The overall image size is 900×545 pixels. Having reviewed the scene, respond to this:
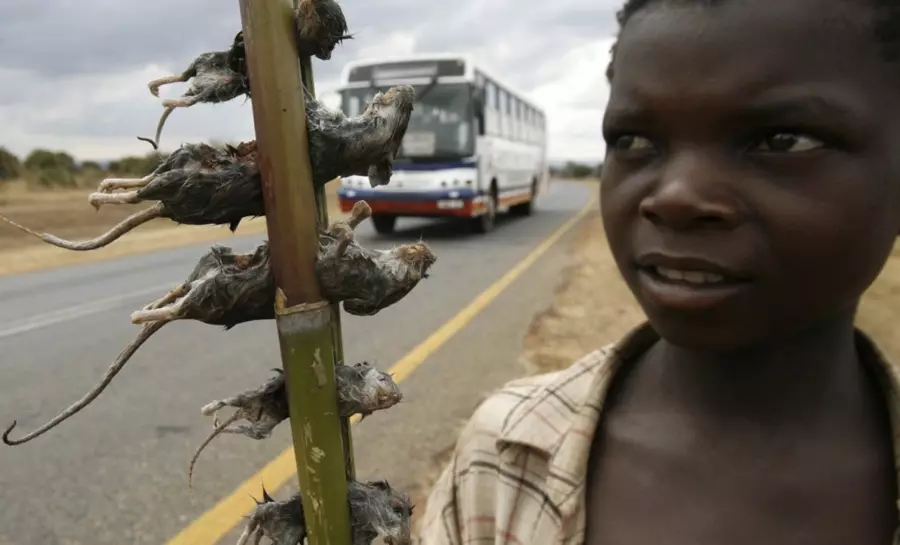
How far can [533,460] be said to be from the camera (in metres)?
1.14

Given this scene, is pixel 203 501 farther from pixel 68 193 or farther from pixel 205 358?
pixel 68 193

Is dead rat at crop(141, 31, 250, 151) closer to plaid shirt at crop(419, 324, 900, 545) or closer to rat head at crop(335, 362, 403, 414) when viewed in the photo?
rat head at crop(335, 362, 403, 414)

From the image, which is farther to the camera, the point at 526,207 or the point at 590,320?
the point at 526,207

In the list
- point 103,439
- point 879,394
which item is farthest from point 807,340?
point 103,439

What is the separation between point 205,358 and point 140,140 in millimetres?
5070

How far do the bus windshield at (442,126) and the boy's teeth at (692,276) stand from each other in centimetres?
1131

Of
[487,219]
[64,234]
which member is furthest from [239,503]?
[64,234]

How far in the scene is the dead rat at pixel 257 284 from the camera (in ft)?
1.79

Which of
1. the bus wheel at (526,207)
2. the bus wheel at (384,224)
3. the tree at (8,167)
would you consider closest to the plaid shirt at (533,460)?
the bus wheel at (384,224)

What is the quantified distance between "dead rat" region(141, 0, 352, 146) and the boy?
43 centimetres

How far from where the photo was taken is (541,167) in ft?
70.8

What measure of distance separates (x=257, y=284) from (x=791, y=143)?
576 mm

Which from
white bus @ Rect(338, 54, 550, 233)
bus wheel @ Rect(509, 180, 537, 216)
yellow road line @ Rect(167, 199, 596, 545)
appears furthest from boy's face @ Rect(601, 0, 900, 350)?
bus wheel @ Rect(509, 180, 537, 216)

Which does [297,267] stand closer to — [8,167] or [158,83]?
[158,83]
